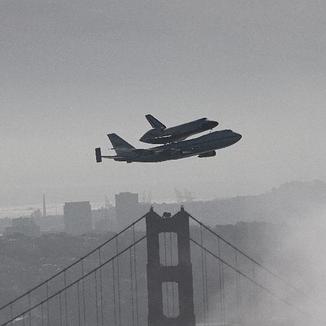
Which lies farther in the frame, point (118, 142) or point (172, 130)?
point (118, 142)

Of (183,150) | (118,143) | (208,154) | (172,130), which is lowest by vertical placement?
(208,154)

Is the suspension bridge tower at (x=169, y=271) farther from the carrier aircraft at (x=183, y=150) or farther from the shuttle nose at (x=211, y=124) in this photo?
the shuttle nose at (x=211, y=124)

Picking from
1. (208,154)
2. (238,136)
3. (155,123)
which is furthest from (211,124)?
(155,123)

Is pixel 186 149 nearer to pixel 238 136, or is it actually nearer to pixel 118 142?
pixel 238 136

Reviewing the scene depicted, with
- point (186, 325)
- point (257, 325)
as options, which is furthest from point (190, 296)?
point (257, 325)

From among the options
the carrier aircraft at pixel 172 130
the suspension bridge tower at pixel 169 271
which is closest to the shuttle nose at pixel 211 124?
the carrier aircraft at pixel 172 130

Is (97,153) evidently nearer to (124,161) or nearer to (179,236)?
(124,161)

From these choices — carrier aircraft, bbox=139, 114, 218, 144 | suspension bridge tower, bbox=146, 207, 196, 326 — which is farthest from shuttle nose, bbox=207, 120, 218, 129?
suspension bridge tower, bbox=146, 207, 196, 326

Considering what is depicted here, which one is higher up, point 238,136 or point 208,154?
point 238,136
